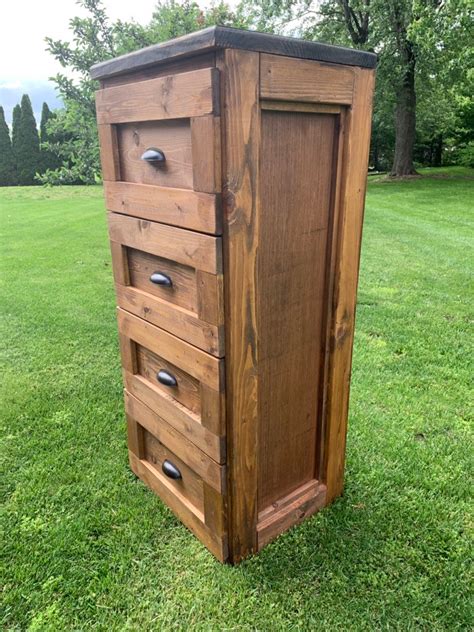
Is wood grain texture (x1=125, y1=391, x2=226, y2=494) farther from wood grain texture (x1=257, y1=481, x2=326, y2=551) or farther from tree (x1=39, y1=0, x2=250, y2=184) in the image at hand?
tree (x1=39, y1=0, x2=250, y2=184)

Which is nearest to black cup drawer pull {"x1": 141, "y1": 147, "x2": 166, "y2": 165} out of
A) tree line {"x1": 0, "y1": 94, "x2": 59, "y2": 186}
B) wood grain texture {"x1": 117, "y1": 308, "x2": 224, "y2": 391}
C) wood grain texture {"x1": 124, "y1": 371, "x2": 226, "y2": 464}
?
wood grain texture {"x1": 117, "y1": 308, "x2": 224, "y2": 391}

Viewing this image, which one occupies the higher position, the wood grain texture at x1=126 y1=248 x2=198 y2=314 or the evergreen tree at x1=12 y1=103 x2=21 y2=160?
the evergreen tree at x1=12 y1=103 x2=21 y2=160

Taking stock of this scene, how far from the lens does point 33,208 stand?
1021 cm

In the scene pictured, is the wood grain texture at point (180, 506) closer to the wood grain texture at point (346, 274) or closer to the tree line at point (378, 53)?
the wood grain texture at point (346, 274)

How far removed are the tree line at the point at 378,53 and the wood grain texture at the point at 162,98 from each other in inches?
63.6

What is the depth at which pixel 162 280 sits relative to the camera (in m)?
1.62

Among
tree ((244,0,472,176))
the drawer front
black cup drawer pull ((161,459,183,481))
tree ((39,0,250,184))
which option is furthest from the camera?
tree ((244,0,472,176))

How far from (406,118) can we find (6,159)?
12991mm

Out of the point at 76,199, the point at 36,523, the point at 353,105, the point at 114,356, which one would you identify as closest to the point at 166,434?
the point at 36,523

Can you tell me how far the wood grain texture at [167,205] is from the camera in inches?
53.0

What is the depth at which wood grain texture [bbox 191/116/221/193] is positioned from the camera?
4.11 feet

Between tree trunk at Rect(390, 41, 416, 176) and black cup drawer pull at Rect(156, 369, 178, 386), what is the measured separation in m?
13.5

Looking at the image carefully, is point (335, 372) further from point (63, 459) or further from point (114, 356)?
point (114, 356)

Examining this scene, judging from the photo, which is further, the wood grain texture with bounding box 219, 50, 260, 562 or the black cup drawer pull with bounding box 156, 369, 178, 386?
the black cup drawer pull with bounding box 156, 369, 178, 386
